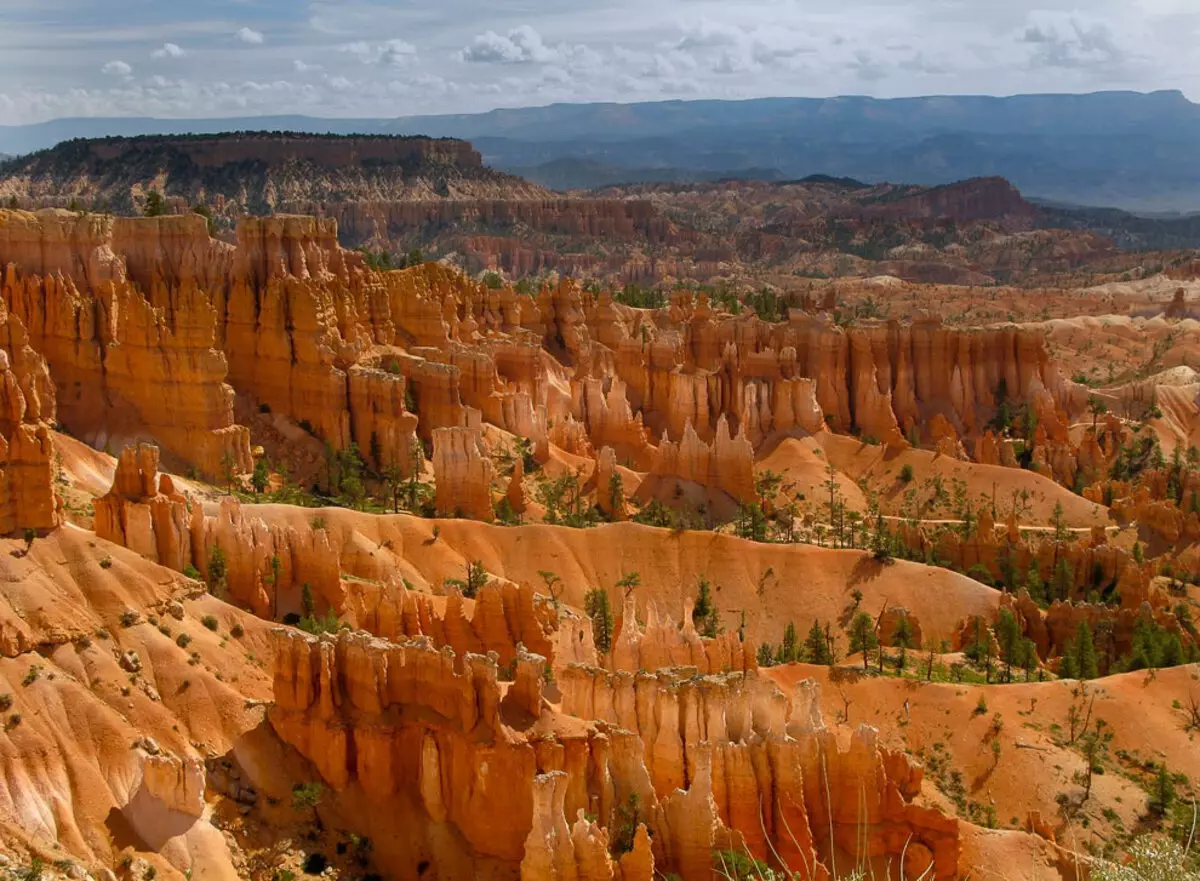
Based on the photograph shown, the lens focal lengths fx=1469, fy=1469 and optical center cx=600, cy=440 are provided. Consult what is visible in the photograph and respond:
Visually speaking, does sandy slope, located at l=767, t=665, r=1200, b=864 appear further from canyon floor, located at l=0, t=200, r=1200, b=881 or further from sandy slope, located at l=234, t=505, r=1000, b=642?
sandy slope, located at l=234, t=505, r=1000, b=642

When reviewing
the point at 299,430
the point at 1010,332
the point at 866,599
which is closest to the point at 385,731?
the point at 866,599

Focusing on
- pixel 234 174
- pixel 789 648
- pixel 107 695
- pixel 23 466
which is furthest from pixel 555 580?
pixel 234 174

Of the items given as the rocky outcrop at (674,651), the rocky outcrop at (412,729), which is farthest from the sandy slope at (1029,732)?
the rocky outcrop at (412,729)

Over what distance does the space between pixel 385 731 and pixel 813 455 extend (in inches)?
1792

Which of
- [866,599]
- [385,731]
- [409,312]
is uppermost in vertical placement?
[409,312]

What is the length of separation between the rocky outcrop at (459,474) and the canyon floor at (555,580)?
0.22 metres

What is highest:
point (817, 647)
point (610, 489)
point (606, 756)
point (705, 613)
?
point (606, 756)

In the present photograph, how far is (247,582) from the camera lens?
39656 mm

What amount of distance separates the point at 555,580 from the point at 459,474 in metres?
8.43

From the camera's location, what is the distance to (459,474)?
59.8 meters

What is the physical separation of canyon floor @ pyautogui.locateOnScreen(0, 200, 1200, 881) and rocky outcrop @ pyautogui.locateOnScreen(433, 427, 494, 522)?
0.73 ft

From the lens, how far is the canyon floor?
3158 cm

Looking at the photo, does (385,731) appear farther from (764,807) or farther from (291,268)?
(291,268)

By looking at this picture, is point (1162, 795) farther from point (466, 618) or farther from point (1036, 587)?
point (1036, 587)
